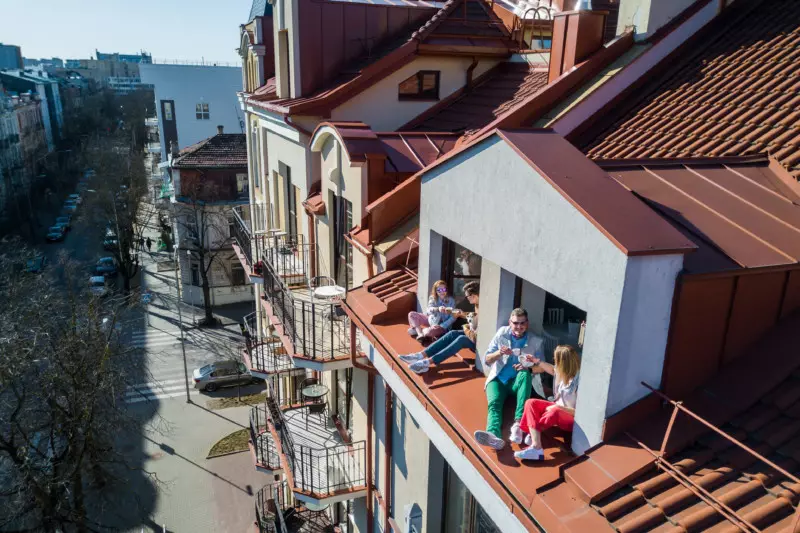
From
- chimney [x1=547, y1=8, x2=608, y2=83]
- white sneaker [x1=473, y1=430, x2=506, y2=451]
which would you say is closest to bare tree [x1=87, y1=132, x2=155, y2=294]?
chimney [x1=547, y1=8, x2=608, y2=83]

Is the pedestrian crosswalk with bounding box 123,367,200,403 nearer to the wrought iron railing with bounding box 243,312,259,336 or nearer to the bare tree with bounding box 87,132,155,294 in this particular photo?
the wrought iron railing with bounding box 243,312,259,336

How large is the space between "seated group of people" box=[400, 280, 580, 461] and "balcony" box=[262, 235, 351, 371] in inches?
114

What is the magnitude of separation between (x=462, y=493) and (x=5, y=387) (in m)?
14.6

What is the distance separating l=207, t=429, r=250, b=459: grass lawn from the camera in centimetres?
2306

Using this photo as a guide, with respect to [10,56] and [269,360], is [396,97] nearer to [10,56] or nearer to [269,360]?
[269,360]

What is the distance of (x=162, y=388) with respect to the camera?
1110 inches

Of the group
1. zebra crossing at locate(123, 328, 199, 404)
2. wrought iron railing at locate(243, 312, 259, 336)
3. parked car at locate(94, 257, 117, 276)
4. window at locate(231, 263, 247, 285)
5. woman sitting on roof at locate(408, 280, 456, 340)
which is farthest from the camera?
parked car at locate(94, 257, 117, 276)

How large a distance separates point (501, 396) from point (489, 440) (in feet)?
1.99

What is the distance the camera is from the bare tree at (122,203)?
40.4m

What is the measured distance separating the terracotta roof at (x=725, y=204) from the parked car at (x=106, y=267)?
4599 centimetres

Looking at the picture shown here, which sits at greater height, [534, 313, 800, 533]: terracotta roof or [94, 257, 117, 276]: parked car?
[534, 313, 800, 533]: terracotta roof

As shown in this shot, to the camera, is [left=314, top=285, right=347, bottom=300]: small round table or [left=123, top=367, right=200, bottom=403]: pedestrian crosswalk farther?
[left=123, top=367, right=200, bottom=403]: pedestrian crosswalk

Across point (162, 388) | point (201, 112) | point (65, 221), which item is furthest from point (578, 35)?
point (65, 221)

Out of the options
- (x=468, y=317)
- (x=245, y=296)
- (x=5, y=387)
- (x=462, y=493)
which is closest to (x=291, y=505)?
(x=5, y=387)
